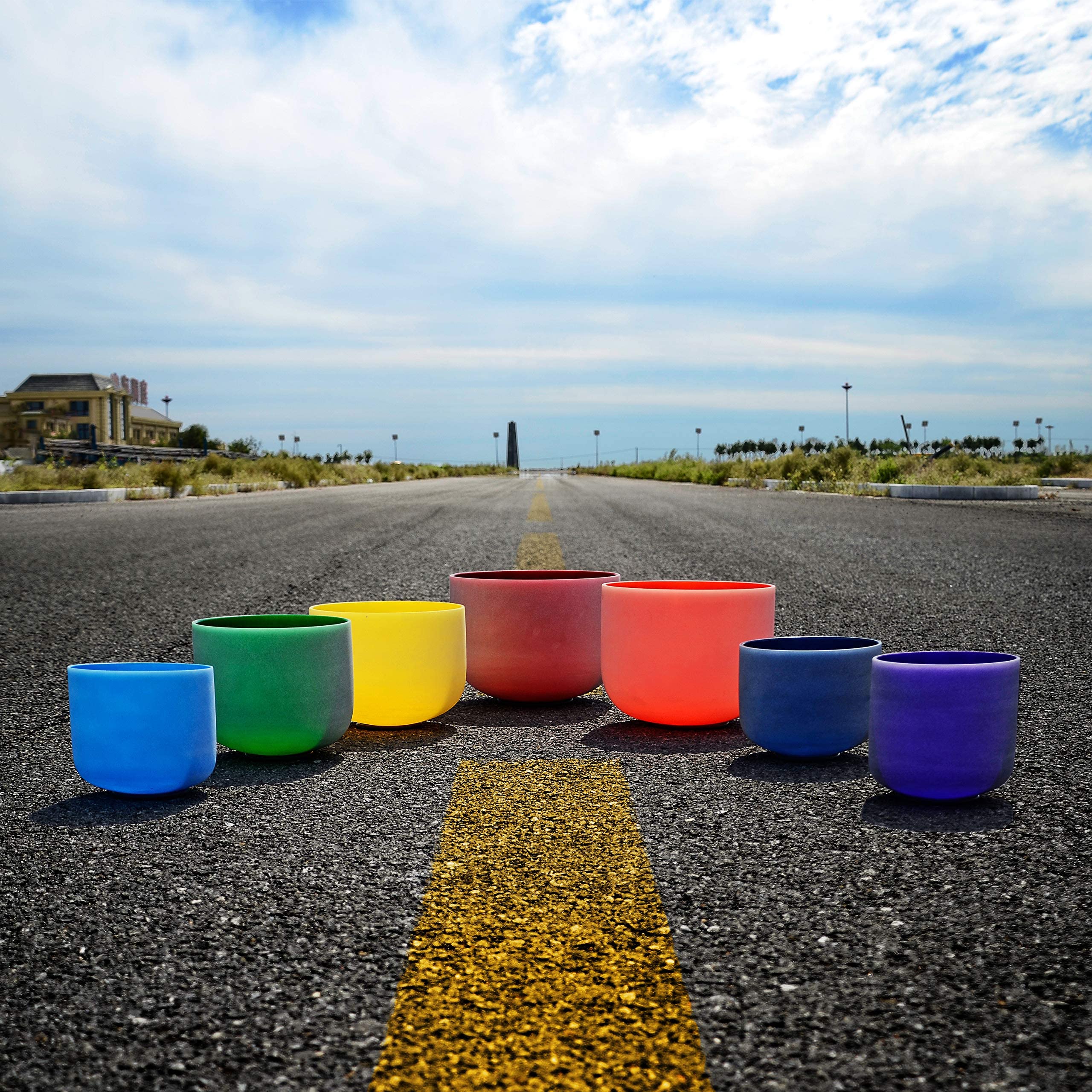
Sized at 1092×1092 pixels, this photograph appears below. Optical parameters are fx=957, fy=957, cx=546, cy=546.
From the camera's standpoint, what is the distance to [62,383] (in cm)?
9281

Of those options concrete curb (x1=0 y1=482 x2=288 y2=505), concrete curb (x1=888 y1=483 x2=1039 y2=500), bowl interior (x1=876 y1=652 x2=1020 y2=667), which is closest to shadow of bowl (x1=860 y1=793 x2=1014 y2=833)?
bowl interior (x1=876 y1=652 x2=1020 y2=667)

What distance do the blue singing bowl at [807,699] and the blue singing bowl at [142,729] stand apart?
4.97 feet

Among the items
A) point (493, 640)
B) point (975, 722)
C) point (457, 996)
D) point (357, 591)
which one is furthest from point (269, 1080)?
point (357, 591)

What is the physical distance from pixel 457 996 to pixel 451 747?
1.51 m

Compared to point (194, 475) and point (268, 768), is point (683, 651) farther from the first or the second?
point (194, 475)

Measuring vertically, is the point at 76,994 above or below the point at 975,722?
below

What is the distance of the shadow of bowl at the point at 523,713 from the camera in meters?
3.29

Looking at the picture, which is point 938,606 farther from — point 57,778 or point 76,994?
point 76,994

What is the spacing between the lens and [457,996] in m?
1.45

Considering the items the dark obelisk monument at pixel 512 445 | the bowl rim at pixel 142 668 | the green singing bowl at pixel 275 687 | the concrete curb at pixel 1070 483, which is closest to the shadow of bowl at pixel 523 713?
the green singing bowl at pixel 275 687

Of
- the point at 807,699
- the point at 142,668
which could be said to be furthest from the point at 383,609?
the point at 807,699

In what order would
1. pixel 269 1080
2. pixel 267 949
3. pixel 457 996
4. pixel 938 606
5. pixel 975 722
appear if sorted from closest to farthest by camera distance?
pixel 269 1080
pixel 457 996
pixel 267 949
pixel 975 722
pixel 938 606

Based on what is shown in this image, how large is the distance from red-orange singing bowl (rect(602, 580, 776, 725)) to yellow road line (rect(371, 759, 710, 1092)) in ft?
2.82

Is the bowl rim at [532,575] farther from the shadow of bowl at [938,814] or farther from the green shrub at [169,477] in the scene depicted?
the green shrub at [169,477]
